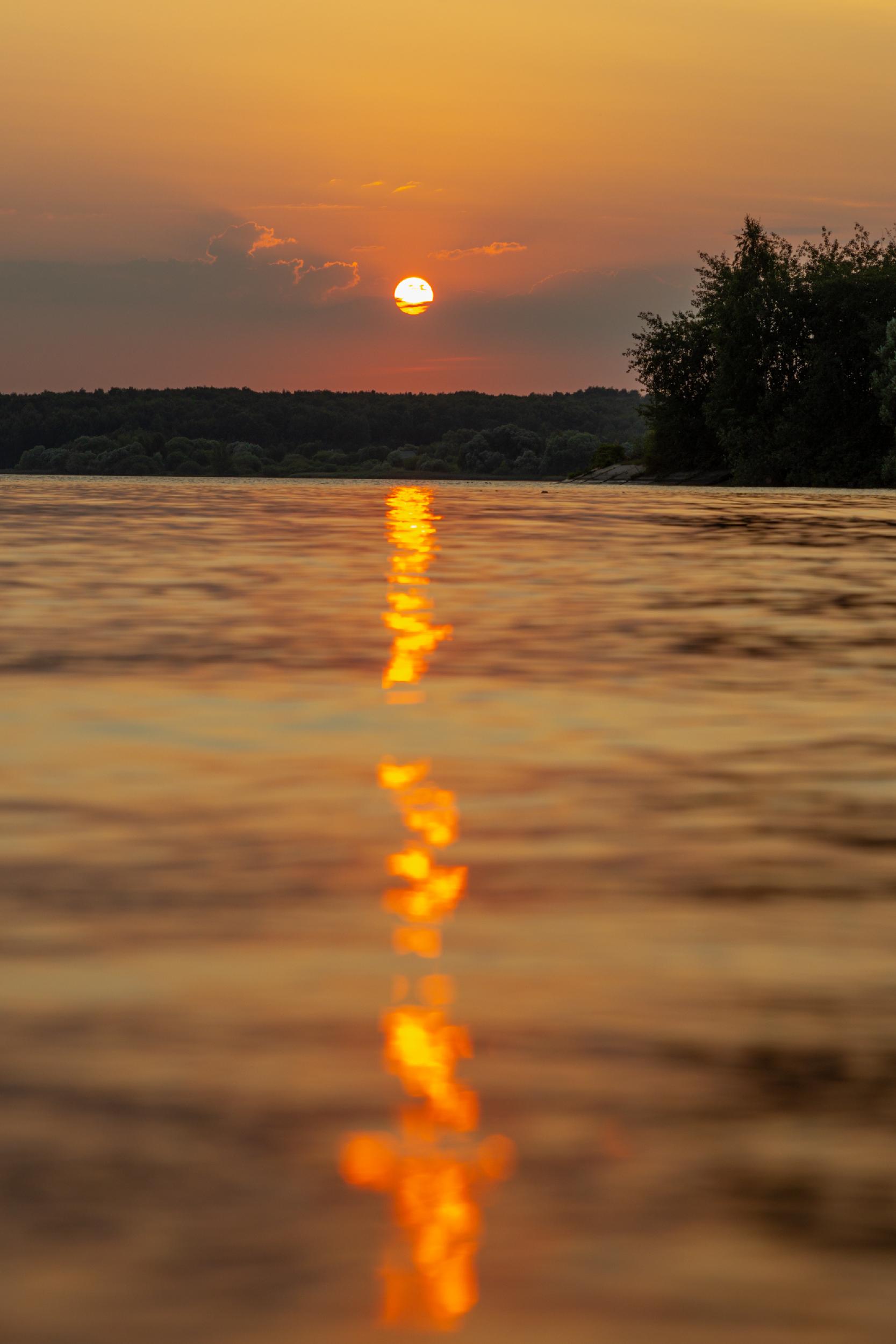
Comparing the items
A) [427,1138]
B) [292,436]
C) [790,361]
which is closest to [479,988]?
[427,1138]

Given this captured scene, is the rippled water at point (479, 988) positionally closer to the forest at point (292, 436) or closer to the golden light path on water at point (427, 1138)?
the golden light path on water at point (427, 1138)

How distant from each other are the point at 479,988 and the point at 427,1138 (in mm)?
927

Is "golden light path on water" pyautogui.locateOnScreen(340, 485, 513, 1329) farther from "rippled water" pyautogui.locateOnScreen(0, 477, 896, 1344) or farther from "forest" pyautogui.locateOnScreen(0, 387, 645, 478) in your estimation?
"forest" pyautogui.locateOnScreen(0, 387, 645, 478)

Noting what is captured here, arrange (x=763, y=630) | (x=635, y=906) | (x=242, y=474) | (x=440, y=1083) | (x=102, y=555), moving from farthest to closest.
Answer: (x=242, y=474)
(x=102, y=555)
(x=763, y=630)
(x=635, y=906)
(x=440, y=1083)

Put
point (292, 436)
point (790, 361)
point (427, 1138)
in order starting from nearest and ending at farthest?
point (427, 1138), point (790, 361), point (292, 436)

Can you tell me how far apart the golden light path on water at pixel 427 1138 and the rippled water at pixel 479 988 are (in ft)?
0.09

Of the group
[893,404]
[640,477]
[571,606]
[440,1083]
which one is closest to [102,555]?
[571,606]

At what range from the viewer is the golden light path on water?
96.6 inches

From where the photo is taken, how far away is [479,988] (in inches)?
153

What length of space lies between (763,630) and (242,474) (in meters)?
109

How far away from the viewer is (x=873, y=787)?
639 centimetres

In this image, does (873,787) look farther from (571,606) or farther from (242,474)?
(242,474)

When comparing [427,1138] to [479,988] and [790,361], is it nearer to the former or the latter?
[479,988]

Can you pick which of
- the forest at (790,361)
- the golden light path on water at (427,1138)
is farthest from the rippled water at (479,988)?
the forest at (790,361)
